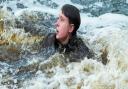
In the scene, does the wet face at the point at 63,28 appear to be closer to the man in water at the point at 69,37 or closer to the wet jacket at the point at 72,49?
the man in water at the point at 69,37

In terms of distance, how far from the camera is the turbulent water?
5840mm

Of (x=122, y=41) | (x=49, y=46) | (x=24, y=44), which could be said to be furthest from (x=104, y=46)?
(x=24, y=44)

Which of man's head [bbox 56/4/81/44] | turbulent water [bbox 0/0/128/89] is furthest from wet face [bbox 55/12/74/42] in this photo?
turbulent water [bbox 0/0/128/89]

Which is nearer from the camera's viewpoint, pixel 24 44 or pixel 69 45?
pixel 69 45

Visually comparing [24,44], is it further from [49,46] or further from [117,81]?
[117,81]

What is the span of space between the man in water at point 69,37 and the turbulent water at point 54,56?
14 centimetres

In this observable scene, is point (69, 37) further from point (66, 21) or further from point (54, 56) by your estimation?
point (54, 56)

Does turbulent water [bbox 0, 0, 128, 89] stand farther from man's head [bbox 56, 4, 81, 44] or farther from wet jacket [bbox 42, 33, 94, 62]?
man's head [bbox 56, 4, 81, 44]

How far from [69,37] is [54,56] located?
0.39 metres

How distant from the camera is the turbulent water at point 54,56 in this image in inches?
230

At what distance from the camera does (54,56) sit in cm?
679

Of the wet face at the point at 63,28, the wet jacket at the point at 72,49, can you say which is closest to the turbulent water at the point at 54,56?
the wet jacket at the point at 72,49

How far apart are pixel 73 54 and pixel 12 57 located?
1081 millimetres

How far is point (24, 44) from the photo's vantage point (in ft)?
25.0
